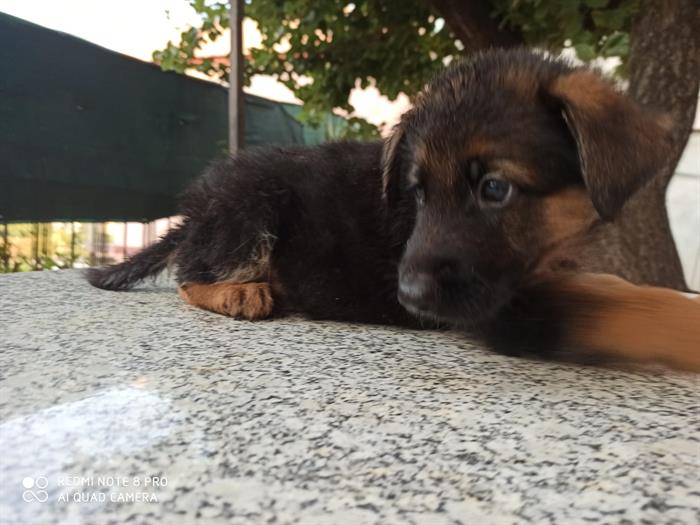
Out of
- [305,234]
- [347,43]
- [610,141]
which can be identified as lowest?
[305,234]

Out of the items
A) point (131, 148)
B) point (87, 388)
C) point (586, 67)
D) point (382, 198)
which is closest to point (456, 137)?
point (382, 198)

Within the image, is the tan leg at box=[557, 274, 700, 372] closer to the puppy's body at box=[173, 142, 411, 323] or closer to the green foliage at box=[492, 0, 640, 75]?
the puppy's body at box=[173, 142, 411, 323]

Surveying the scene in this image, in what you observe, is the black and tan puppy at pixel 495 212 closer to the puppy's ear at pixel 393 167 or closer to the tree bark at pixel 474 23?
the puppy's ear at pixel 393 167

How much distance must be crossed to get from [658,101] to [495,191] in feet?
6.03

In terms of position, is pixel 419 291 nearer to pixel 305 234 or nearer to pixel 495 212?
pixel 495 212

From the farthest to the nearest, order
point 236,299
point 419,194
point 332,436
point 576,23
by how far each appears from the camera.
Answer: point 576,23, point 236,299, point 419,194, point 332,436

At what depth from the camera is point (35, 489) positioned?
0.94 m

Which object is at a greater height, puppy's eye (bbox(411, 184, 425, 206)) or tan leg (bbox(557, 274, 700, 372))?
puppy's eye (bbox(411, 184, 425, 206))

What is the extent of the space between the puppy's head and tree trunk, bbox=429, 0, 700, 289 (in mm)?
1239

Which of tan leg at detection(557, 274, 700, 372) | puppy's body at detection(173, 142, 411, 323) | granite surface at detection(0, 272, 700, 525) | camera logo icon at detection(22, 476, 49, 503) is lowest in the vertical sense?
camera logo icon at detection(22, 476, 49, 503)

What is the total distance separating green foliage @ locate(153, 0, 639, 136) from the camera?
3607 mm

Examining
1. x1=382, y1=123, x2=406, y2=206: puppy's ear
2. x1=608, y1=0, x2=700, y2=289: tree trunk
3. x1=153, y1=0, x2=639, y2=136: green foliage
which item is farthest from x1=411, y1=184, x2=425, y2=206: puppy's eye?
x1=153, y1=0, x2=639, y2=136: green foliage

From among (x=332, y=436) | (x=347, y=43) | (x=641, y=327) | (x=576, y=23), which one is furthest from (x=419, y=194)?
(x=347, y=43)

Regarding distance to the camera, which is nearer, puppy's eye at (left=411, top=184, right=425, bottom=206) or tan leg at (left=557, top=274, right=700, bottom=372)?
tan leg at (left=557, top=274, right=700, bottom=372)
